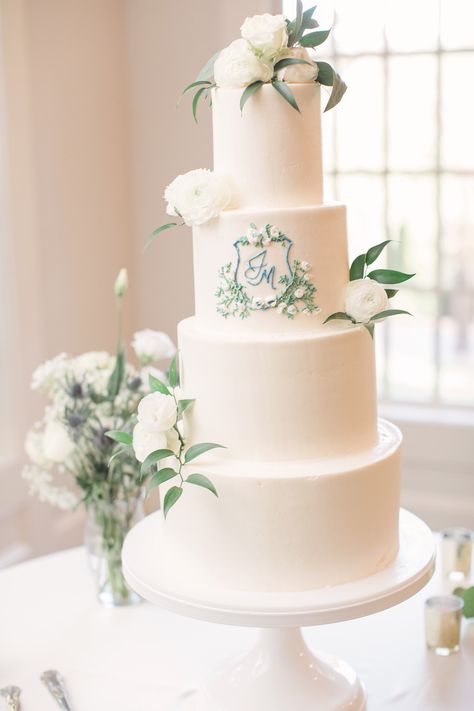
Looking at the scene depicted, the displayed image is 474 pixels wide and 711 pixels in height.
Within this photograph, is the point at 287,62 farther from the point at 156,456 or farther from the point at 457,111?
the point at 457,111

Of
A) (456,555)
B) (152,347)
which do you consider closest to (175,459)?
(152,347)

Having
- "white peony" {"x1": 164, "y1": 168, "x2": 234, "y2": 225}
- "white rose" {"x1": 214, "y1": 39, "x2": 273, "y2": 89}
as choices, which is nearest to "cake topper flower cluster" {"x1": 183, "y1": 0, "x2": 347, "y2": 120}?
"white rose" {"x1": 214, "y1": 39, "x2": 273, "y2": 89}

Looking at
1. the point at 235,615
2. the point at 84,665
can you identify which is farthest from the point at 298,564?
the point at 84,665

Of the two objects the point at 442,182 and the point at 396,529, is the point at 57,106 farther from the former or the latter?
the point at 396,529

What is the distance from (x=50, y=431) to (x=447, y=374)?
1.96 meters

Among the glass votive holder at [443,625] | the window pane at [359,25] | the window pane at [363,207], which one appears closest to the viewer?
the glass votive holder at [443,625]

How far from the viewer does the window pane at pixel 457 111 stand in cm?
334

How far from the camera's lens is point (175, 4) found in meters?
3.48

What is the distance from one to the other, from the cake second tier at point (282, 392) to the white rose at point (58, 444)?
1.67ft

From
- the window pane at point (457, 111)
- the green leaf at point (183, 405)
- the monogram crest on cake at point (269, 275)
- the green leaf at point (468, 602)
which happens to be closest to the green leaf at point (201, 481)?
the green leaf at point (183, 405)

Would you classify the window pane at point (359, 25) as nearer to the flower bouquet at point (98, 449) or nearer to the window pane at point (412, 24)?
the window pane at point (412, 24)

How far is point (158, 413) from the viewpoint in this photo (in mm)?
1584

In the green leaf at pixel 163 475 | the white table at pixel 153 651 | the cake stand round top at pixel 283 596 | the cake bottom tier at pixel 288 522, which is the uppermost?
the green leaf at pixel 163 475

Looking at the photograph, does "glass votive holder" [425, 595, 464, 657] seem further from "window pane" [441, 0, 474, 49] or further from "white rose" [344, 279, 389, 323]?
"window pane" [441, 0, 474, 49]
